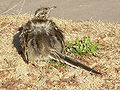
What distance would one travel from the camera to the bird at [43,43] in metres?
6.27

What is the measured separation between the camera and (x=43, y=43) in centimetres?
632

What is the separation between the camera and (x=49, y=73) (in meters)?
6.24

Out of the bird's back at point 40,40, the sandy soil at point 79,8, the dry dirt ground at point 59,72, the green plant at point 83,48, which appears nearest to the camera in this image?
the dry dirt ground at point 59,72

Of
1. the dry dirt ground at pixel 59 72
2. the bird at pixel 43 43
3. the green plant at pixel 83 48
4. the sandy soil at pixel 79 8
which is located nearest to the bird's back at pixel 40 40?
the bird at pixel 43 43

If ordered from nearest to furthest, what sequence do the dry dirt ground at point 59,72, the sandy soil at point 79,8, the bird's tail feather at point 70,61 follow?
the dry dirt ground at point 59,72 < the bird's tail feather at point 70,61 < the sandy soil at point 79,8

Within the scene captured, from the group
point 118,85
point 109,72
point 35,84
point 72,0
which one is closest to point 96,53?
point 109,72

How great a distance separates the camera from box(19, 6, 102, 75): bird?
627cm

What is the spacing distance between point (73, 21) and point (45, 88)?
3.47 meters

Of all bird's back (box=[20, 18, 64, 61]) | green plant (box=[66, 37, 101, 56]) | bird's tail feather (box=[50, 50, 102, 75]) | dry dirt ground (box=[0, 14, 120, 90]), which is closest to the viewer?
dry dirt ground (box=[0, 14, 120, 90])

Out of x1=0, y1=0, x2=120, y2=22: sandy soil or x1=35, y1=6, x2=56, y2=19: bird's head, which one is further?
x1=0, y1=0, x2=120, y2=22: sandy soil

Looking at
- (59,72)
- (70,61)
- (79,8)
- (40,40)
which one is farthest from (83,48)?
(79,8)

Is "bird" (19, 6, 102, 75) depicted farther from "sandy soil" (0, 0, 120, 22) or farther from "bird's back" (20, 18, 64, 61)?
"sandy soil" (0, 0, 120, 22)

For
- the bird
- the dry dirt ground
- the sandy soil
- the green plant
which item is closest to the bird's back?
the bird

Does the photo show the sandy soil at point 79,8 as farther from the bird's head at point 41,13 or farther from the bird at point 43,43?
the bird at point 43,43
